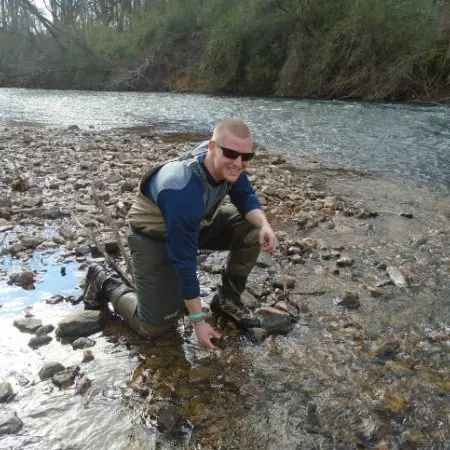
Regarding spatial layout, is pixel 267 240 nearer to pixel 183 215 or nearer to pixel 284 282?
pixel 183 215

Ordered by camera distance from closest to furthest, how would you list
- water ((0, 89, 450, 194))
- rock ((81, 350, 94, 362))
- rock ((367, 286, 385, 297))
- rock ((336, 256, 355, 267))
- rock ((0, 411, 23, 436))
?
1. rock ((0, 411, 23, 436))
2. rock ((81, 350, 94, 362))
3. rock ((367, 286, 385, 297))
4. rock ((336, 256, 355, 267))
5. water ((0, 89, 450, 194))

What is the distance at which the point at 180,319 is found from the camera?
12.0 ft

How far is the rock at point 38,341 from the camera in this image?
3266 mm

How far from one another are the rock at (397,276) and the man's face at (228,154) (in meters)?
2.08

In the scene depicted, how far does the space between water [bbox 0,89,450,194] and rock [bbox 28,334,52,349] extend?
20.9 feet

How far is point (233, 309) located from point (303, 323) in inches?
21.6

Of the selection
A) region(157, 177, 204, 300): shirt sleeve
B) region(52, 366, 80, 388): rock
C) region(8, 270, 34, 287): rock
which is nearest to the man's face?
region(157, 177, 204, 300): shirt sleeve

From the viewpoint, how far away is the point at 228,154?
290 cm

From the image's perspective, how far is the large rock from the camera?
3389mm

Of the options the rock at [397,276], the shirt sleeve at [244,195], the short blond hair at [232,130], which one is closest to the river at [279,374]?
the rock at [397,276]

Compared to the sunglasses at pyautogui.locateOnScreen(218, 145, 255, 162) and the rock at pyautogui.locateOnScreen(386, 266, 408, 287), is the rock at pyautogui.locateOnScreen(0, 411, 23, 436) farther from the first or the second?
the rock at pyautogui.locateOnScreen(386, 266, 408, 287)

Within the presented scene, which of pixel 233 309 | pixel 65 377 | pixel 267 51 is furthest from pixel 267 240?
pixel 267 51

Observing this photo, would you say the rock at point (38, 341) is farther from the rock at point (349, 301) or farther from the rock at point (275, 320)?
the rock at point (349, 301)

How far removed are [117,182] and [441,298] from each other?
4.97 meters
